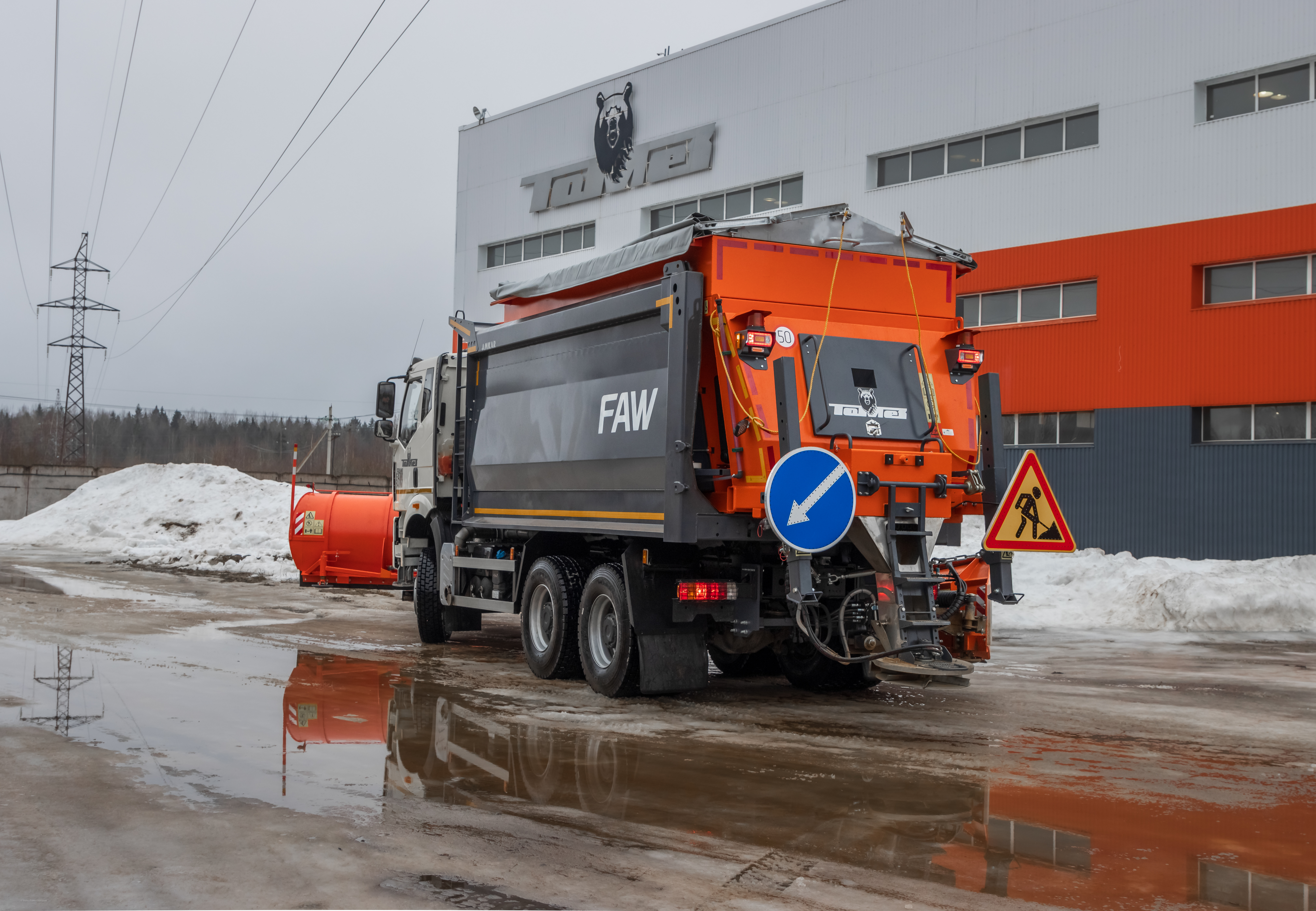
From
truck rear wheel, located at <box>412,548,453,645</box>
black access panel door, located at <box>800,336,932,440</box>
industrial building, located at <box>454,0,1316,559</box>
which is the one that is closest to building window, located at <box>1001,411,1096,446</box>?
industrial building, located at <box>454,0,1316,559</box>

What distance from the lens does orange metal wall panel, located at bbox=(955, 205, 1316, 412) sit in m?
21.3

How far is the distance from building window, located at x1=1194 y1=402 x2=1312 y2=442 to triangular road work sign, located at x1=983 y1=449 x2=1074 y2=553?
14.1 meters

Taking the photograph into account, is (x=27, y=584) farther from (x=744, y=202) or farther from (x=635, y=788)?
(x=744, y=202)

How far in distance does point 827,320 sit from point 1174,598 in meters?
10.3

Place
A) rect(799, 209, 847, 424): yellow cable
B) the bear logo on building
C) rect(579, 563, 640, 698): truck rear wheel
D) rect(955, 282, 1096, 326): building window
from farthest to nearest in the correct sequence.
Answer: rect(955, 282, 1096, 326): building window < rect(579, 563, 640, 698): truck rear wheel < the bear logo on building < rect(799, 209, 847, 424): yellow cable

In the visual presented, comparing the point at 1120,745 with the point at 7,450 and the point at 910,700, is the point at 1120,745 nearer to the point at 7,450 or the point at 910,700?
the point at 910,700

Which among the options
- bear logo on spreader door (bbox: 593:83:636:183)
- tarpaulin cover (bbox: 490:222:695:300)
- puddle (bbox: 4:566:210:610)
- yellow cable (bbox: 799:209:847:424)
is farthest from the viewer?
bear logo on spreader door (bbox: 593:83:636:183)

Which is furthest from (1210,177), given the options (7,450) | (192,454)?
(192,454)

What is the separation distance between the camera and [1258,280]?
2188 centimetres

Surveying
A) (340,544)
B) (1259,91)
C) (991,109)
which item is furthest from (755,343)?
(991,109)

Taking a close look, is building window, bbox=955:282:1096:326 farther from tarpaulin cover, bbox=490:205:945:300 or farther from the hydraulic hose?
the hydraulic hose

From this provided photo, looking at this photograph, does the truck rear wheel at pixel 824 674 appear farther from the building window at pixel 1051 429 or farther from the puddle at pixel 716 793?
the building window at pixel 1051 429

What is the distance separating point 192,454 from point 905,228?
89.1m

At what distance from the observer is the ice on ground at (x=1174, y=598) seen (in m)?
16.4
